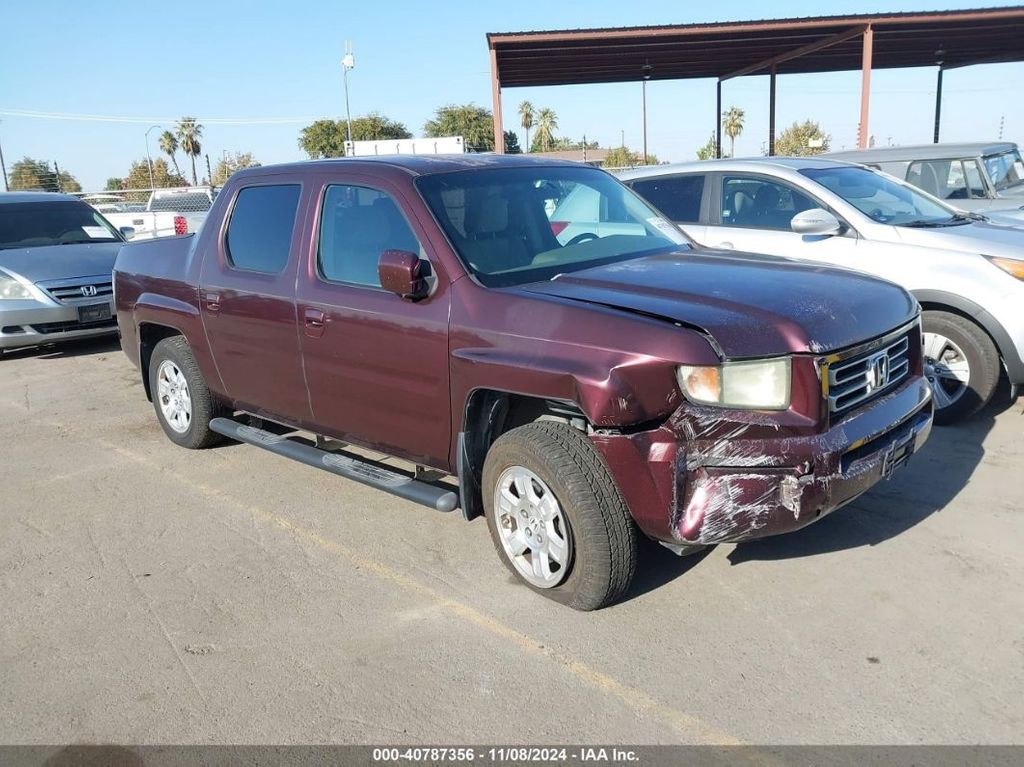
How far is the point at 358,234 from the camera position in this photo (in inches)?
173

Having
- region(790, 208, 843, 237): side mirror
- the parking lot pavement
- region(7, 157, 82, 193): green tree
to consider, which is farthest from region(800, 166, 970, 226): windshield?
region(7, 157, 82, 193): green tree

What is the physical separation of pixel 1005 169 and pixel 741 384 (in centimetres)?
930

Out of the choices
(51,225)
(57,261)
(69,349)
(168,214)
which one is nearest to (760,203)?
(57,261)

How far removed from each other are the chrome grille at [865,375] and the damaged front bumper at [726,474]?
0.73ft

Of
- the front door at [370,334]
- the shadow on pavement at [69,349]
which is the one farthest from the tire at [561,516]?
the shadow on pavement at [69,349]

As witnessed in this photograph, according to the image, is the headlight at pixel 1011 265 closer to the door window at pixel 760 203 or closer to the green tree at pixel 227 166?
the door window at pixel 760 203

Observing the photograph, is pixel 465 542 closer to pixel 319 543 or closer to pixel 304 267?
pixel 319 543

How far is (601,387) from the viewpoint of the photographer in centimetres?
316

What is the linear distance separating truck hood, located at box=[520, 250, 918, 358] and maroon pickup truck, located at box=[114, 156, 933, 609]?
0.04ft

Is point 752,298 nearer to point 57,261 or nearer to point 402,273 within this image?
point 402,273

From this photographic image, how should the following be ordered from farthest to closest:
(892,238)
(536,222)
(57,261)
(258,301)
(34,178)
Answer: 1. (34,178)
2. (57,261)
3. (892,238)
4. (258,301)
5. (536,222)

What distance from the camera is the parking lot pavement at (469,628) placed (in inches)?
115

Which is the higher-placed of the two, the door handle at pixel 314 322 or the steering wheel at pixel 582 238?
the steering wheel at pixel 582 238

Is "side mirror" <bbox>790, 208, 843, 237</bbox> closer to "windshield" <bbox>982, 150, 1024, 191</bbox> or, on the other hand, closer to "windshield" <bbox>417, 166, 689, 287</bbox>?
"windshield" <bbox>417, 166, 689, 287</bbox>
